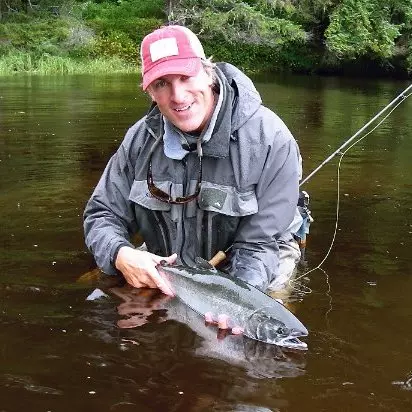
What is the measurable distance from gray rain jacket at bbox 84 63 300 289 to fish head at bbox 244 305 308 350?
327 millimetres

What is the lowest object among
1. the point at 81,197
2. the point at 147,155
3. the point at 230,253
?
the point at 81,197

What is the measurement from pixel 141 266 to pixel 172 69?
120cm

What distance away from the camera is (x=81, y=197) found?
27.0ft

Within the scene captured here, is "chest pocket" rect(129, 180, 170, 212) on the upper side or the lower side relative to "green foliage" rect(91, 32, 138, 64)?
lower

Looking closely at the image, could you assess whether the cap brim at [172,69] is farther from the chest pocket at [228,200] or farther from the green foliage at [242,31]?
the green foliage at [242,31]

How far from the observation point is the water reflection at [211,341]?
12.2 feet

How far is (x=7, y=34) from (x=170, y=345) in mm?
34634

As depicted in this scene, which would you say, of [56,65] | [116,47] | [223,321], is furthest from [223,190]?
[116,47]

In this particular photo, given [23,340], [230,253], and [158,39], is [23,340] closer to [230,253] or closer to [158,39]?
[230,253]

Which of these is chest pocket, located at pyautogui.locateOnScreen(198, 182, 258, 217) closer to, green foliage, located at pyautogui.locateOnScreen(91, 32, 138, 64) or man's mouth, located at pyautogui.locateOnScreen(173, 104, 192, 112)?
man's mouth, located at pyautogui.locateOnScreen(173, 104, 192, 112)

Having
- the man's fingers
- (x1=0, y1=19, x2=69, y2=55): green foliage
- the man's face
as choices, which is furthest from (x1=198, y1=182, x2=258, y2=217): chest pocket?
(x1=0, y1=19, x2=69, y2=55): green foliage

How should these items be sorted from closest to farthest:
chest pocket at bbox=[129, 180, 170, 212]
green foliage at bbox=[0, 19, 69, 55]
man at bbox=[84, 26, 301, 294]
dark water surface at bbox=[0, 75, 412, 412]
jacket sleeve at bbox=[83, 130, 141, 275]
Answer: dark water surface at bbox=[0, 75, 412, 412], man at bbox=[84, 26, 301, 294], chest pocket at bbox=[129, 180, 170, 212], jacket sleeve at bbox=[83, 130, 141, 275], green foliage at bbox=[0, 19, 69, 55]

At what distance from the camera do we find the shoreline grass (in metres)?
30.5

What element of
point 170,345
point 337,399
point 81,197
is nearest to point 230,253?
point 170,345
